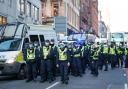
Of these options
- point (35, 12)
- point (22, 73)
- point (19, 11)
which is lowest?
point (22, 73)

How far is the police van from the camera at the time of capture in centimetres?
2156

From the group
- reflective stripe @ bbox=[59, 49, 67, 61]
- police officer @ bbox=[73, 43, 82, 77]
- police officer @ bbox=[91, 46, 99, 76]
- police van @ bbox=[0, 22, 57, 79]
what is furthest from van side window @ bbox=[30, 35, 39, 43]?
reflective stripe @ bbox=[59, 49, 67, 61]

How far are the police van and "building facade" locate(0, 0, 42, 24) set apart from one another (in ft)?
45.1

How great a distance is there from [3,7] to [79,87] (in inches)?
849

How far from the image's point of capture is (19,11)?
146 ft

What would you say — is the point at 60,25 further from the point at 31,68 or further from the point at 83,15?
the point at 83,15

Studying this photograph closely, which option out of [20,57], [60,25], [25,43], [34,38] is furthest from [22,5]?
[20,57]

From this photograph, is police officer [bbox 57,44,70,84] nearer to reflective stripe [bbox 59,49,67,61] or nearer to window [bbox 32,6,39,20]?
reflective stripe [bbox 59,49,67,61]

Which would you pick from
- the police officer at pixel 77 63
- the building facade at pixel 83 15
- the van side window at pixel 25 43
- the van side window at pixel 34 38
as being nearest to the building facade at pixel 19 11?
the van side window at pixel 34 38

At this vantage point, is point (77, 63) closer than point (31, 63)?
No

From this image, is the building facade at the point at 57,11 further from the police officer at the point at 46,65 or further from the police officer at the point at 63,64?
the police officer at the point at 63,64

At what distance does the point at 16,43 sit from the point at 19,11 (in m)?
22.0

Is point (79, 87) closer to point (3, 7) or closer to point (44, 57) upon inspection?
point (44, 57)

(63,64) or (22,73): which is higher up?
(63,64)
